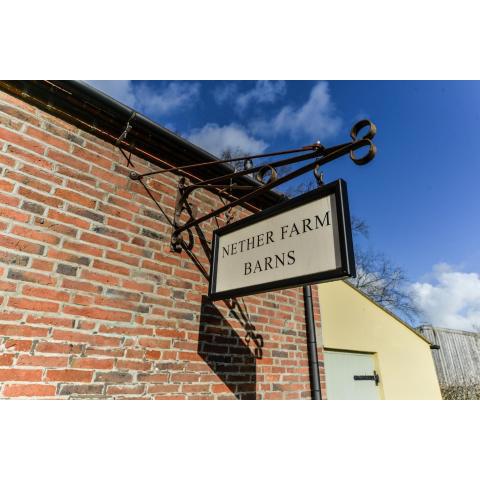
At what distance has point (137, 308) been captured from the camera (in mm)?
2154

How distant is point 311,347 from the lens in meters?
3.37

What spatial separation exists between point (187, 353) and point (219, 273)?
27.0 inches

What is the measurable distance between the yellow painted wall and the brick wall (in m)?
1.68

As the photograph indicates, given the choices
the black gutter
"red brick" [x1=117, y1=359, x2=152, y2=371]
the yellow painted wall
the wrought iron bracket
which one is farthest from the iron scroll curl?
the yellow painted wall

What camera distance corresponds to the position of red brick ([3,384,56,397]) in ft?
5.05

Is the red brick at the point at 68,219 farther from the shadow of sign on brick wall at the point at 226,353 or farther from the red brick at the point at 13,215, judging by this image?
the shadow of sign on brick wall at the point at 226,353

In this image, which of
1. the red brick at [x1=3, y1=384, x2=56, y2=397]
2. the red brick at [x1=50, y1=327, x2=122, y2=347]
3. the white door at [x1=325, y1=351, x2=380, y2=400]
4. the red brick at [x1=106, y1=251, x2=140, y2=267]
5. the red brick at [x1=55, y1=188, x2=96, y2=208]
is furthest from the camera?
the white door at [x1=325, y1=351, x2=380, y2=400]

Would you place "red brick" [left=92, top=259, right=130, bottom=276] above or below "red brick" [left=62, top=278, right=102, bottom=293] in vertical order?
above

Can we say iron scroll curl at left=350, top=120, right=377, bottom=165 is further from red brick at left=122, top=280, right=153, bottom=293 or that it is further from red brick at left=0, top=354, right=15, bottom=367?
red brick at left=0, top=354, right=15, bottom=367

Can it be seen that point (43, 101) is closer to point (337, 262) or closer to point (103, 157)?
point (103, 157)

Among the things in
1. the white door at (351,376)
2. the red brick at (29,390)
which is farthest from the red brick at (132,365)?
the white door at (351,376)

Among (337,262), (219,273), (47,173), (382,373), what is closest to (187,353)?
(219,273)

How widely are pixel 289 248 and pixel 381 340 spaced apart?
3855 millimetres

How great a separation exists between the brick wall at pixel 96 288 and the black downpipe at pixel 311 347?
57cm
